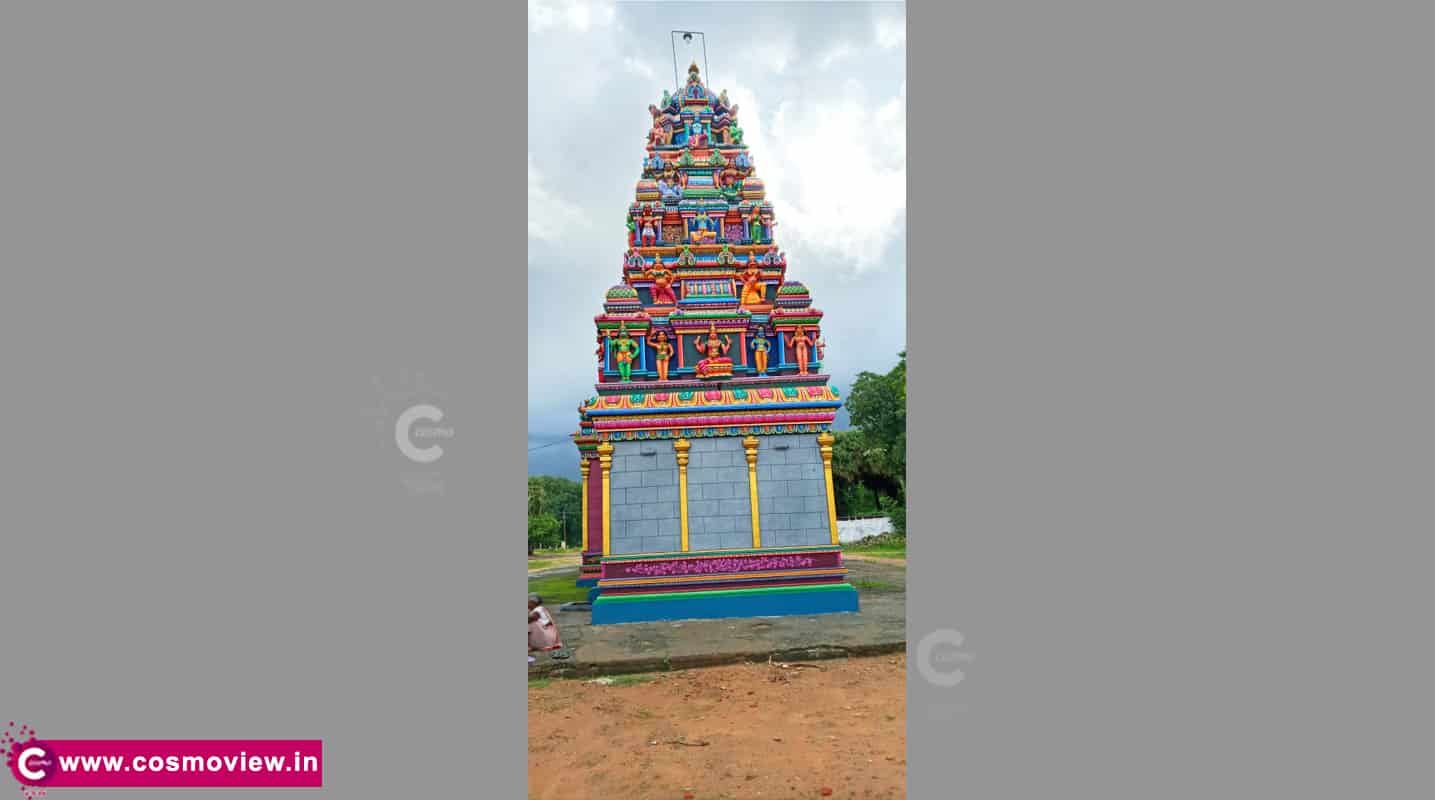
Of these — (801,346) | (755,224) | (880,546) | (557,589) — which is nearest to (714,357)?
(801,346)

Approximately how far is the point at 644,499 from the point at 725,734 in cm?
492

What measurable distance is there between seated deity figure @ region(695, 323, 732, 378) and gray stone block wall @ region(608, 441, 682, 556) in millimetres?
1480

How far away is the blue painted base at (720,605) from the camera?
8.89 m

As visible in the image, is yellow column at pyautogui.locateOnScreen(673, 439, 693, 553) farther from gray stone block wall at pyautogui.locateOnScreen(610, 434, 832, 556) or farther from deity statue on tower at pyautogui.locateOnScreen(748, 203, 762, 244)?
deity statue on tower at pyautogui.locateOnScreen(748, 203, 762, 244)

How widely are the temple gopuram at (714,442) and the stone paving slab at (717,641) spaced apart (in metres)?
0.48

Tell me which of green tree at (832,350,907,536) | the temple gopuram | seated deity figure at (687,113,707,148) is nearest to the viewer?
the temple gopuram

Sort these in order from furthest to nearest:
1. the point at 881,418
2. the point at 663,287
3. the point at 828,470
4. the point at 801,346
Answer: the point at 881,418 → the point at 663,287 → the point at 801,346 → the point at 828,470

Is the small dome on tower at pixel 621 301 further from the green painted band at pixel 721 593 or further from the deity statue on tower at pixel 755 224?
the green painted band at pixel 721 593

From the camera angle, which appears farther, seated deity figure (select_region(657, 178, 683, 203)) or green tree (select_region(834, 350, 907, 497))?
green tree (select_region(834, 350, 907, 497))

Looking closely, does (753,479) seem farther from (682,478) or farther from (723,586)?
(723,586)

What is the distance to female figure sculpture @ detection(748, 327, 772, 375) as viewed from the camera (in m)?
10.5
